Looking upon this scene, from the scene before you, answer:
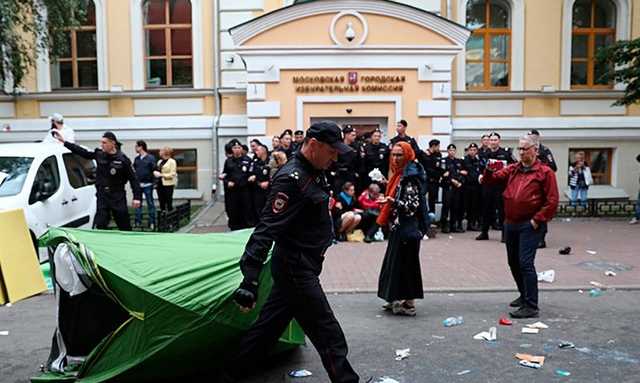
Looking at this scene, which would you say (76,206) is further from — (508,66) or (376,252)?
(508,66)

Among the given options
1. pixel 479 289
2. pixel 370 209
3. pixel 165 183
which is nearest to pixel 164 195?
pixel 165 183

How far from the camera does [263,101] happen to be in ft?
53.8

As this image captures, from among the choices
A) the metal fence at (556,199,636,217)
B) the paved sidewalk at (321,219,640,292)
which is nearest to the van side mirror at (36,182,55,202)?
the paved sidewalk at (321,219,640,292)

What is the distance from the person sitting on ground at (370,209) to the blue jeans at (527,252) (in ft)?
16.3

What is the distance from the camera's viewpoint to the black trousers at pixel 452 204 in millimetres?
13500

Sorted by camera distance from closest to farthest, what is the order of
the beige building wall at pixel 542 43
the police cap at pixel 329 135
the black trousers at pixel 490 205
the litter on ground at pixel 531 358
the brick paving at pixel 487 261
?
the police cap at pixel 329 135, the litter on ground at pixel 531 358, the brick paving at pixel 487 261, the black trousers at pixel 490 205, the beige building wall at pixel 542 43

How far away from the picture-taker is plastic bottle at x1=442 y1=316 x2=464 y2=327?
6690 mm

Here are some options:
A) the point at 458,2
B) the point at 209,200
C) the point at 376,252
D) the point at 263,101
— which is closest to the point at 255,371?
the point at 376,252

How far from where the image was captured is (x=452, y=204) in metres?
13.5

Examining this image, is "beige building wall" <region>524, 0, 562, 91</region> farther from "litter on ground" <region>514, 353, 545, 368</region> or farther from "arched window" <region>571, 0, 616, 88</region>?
"litter on ground" <region>514, 353, 545, 368</region>

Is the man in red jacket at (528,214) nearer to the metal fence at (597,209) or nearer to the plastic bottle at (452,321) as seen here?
the plastic bottle at (452,321)

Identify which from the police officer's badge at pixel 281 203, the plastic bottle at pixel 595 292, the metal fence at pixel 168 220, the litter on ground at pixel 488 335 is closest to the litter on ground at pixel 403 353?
the litter on ground at pixel 488 335

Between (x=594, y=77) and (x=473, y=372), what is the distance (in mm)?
16012

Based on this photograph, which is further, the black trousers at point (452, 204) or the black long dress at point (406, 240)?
the black trousers at point (452, 204)
